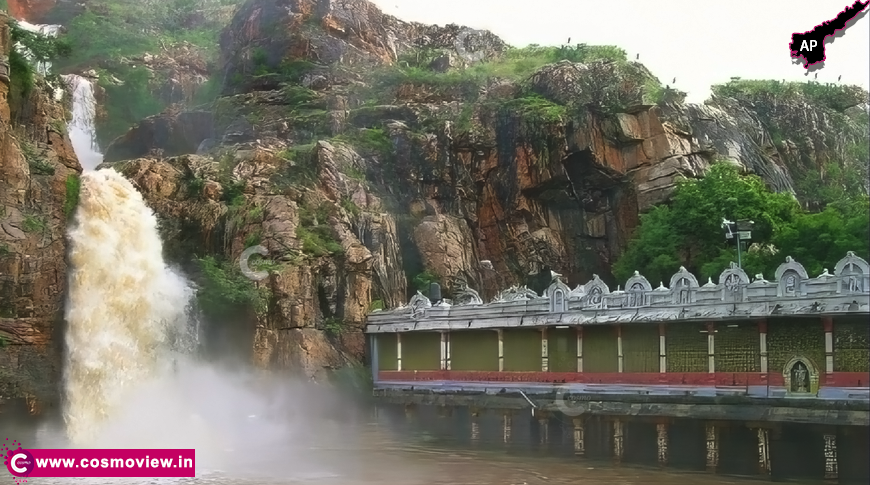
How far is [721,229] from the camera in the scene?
42125 mm

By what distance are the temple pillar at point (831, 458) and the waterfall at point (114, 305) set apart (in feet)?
76.3

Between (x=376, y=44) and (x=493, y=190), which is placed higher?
(x=376, y=44)

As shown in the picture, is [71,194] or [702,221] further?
[702,221]

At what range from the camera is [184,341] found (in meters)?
39.2

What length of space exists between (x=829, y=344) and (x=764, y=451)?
135 inches

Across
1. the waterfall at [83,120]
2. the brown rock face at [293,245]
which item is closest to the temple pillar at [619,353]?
the brown rock face at [293,245]

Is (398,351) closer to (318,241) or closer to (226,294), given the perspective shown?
(318,241)

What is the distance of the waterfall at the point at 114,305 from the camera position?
34.3 m

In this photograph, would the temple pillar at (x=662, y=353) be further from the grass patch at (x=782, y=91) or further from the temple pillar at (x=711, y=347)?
the grass patch at (x=782, y=91)

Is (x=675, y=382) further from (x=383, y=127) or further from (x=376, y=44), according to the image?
(x=376, y=44)

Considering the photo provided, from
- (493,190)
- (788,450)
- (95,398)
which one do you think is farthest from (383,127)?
(788,450)

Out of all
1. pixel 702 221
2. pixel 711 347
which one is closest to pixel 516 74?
pixel 702 221

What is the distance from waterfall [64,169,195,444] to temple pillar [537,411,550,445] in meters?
15.4

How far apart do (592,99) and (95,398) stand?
3161cm
